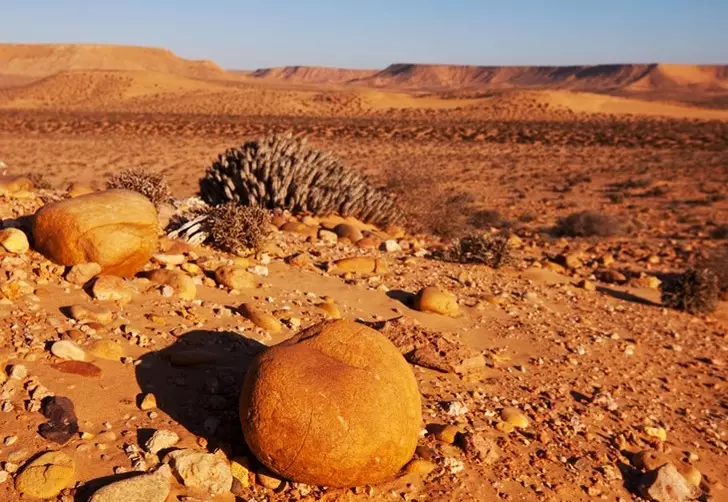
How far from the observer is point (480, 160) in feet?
72.0

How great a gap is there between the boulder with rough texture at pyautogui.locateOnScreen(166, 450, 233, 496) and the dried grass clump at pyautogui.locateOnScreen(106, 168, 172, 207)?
14.1ft

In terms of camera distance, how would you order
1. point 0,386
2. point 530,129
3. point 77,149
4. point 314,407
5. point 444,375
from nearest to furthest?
1. point 314,407
2. point 0,386
3. point 444,375
4. point 77,149
5. point 530,129

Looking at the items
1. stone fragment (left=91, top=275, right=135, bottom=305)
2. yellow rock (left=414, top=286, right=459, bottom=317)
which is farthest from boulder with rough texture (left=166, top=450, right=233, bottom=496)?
yellow rock (left=414, top=286, right=459, bottom=317)

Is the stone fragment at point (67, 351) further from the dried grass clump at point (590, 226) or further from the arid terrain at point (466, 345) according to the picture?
the dried grass clump at point (590, 226)

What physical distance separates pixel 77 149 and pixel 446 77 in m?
152

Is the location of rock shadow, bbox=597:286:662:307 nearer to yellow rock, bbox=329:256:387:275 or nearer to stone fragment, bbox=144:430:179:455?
yellow rock, bbox=329:256:387:275

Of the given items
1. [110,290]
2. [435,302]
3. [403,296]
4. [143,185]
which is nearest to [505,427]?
[435,302]

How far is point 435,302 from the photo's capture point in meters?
5.68

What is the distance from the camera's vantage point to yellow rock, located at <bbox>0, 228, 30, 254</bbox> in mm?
4613

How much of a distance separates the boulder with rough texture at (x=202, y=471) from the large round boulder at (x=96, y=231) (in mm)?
2084

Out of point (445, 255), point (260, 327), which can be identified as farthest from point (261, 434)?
point (445, 255)

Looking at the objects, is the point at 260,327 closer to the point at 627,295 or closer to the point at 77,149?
the point at 627,295

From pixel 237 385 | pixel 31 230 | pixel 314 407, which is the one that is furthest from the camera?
pixel 31 230

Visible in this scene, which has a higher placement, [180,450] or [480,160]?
[180,450]
